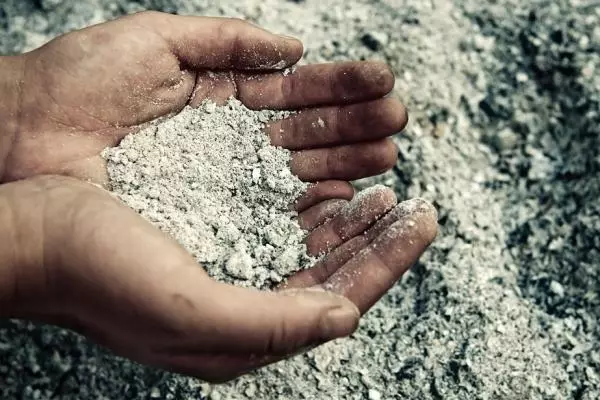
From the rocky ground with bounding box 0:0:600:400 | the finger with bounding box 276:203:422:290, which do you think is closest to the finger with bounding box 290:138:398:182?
the finger with bounding box 276:203:422:290

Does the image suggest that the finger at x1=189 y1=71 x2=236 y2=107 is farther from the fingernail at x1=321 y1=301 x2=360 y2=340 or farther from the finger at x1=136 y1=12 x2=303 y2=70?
the fingernail at x1=321 y1=301 x2=360 y2=340

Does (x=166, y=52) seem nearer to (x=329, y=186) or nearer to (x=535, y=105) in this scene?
Answer: (x=329, y=186)

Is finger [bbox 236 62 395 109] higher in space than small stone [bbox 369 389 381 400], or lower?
higher

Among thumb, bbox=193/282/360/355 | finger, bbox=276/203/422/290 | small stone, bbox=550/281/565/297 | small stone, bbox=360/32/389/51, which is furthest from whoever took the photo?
small stone, bbox=360/32/389/51

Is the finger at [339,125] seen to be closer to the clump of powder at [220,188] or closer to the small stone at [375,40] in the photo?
the clump of powder at [220,188]

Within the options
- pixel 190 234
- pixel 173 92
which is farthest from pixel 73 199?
pixel 173 92

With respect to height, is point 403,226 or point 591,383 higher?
point 403,226

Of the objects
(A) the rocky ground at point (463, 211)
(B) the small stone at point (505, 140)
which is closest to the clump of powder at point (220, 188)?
(A) the rocky ground at point (463, 211)
